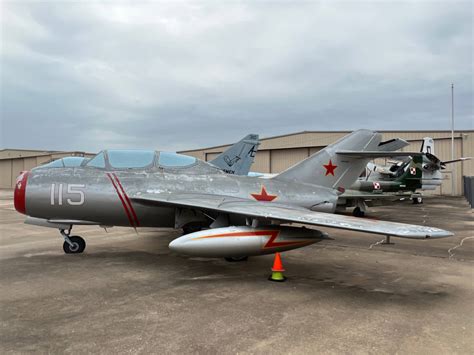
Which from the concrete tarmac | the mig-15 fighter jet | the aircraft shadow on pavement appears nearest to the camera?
the concrete tarmac

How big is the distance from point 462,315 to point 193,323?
11.1 ft

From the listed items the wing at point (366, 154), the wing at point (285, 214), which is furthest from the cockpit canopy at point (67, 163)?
the wing at point (366, 154)

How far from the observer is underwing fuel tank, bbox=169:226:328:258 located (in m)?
5.36

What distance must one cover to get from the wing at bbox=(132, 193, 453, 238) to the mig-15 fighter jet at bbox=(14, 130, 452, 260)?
23 millimetres

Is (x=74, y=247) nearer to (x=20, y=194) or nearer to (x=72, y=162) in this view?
(x=20, y=194)

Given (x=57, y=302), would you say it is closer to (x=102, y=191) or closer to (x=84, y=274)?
(x=84, y=274)

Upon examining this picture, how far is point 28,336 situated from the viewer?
3482 millimetres

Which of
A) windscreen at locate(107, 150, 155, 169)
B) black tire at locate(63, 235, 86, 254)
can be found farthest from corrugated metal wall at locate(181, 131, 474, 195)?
black tire at locate(63, 235, 86, 254)

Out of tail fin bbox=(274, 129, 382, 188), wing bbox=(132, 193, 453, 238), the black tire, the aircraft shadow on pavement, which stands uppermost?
tail fin bbox=(274, 129, 382, 188)

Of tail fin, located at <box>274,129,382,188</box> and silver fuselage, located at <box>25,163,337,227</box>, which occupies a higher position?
tail fin, located at <box>274,129,382,188</box>

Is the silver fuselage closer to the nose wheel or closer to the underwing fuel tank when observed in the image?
the nose wheel

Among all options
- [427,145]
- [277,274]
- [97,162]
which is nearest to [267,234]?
[277,274]

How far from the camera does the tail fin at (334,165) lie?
26.0 feet

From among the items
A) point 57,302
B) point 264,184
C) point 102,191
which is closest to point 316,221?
point 264,184
